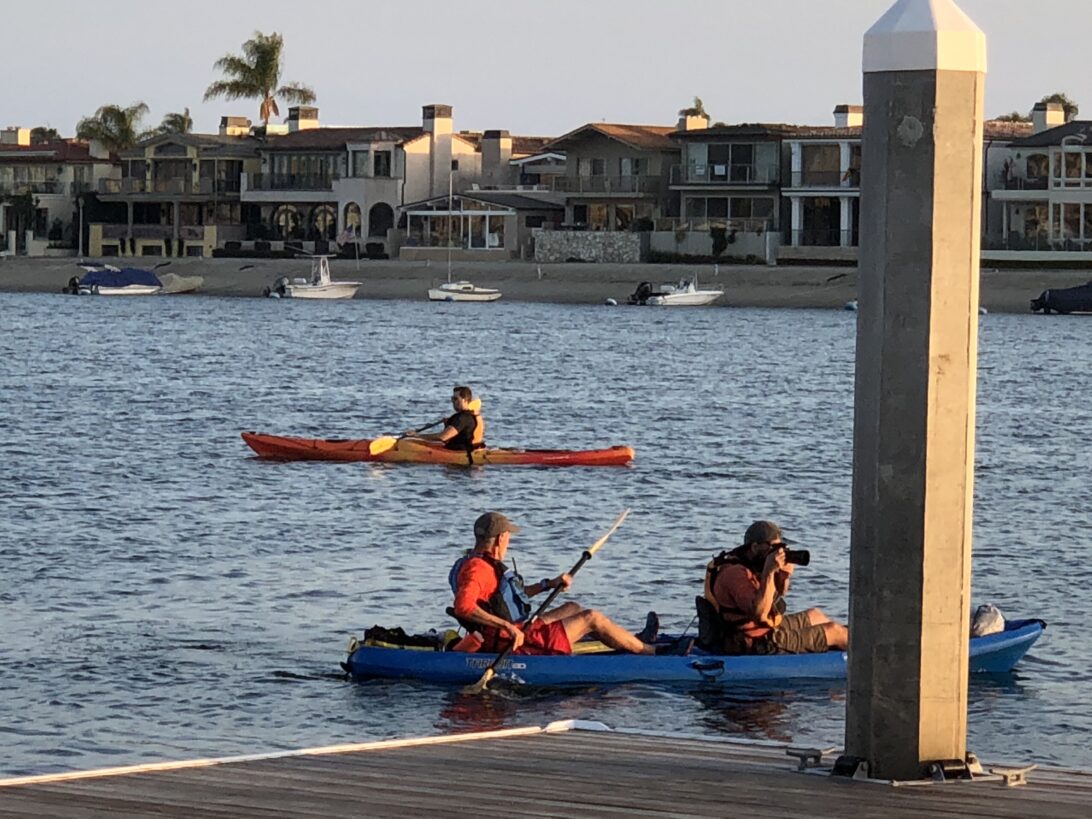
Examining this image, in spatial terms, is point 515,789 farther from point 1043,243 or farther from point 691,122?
point 691,122

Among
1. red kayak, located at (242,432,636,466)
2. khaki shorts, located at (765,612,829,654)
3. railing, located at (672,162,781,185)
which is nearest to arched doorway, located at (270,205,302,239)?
railing, located at (672,162,781,185)

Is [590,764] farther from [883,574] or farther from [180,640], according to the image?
[180,640]

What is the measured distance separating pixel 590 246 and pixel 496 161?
45.2 ft

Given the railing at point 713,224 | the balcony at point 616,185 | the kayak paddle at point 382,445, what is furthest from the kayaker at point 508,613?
the balcony at point 616,185

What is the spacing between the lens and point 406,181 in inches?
4215

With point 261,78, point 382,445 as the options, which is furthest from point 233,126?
point 382,445

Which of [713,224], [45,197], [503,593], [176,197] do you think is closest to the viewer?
[503,593]

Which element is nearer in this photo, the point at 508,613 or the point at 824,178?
the point at 508,613

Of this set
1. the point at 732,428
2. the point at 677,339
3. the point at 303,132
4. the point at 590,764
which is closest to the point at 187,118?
the point at 303,132

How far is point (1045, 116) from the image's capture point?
99312 millimetres

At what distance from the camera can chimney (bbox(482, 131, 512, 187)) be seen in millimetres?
109625

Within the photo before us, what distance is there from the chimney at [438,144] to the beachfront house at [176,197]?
9.98 metres

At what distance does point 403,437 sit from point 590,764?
22852mm

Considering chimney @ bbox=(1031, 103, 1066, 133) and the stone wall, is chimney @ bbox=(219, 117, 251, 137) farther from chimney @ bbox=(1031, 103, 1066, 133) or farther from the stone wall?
chimney @ bbox=(1031, 103, 1066, 133)
